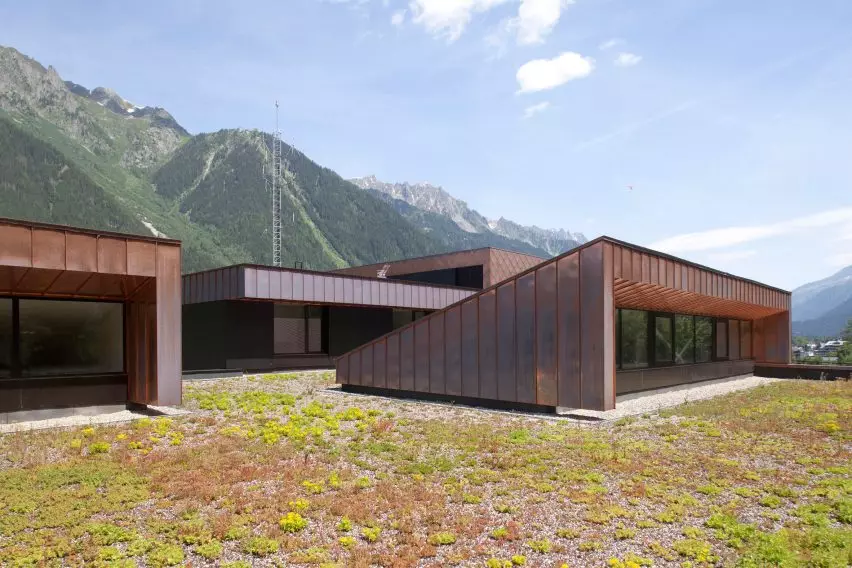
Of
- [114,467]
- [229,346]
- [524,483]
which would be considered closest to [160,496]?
[114,467]

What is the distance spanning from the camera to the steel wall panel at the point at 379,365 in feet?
63.6

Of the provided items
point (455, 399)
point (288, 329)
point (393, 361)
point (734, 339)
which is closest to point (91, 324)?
point (393, 361)

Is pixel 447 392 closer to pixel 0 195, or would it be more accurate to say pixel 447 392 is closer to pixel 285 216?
pixel 0 195

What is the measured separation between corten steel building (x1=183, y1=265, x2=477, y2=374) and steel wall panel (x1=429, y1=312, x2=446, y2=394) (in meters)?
10.7

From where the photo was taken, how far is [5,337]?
13922mm

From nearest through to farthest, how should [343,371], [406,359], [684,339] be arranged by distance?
[406,359] → [343,371] → [684,339]

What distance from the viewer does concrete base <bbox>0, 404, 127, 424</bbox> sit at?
45.5 feet

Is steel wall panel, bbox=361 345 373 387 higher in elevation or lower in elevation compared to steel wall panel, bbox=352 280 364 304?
lower

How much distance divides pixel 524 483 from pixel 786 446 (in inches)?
254

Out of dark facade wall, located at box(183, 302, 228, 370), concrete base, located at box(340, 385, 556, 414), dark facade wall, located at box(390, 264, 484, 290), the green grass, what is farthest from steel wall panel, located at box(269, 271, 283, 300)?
the green grass

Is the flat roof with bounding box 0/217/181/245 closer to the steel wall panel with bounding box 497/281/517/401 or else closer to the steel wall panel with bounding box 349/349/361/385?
the steel wall panel with bounding box 349/349/361/385

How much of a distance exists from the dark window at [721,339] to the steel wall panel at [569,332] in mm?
15894

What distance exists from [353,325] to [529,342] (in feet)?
60.4

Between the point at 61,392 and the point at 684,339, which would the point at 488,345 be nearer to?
the point at 684,339
